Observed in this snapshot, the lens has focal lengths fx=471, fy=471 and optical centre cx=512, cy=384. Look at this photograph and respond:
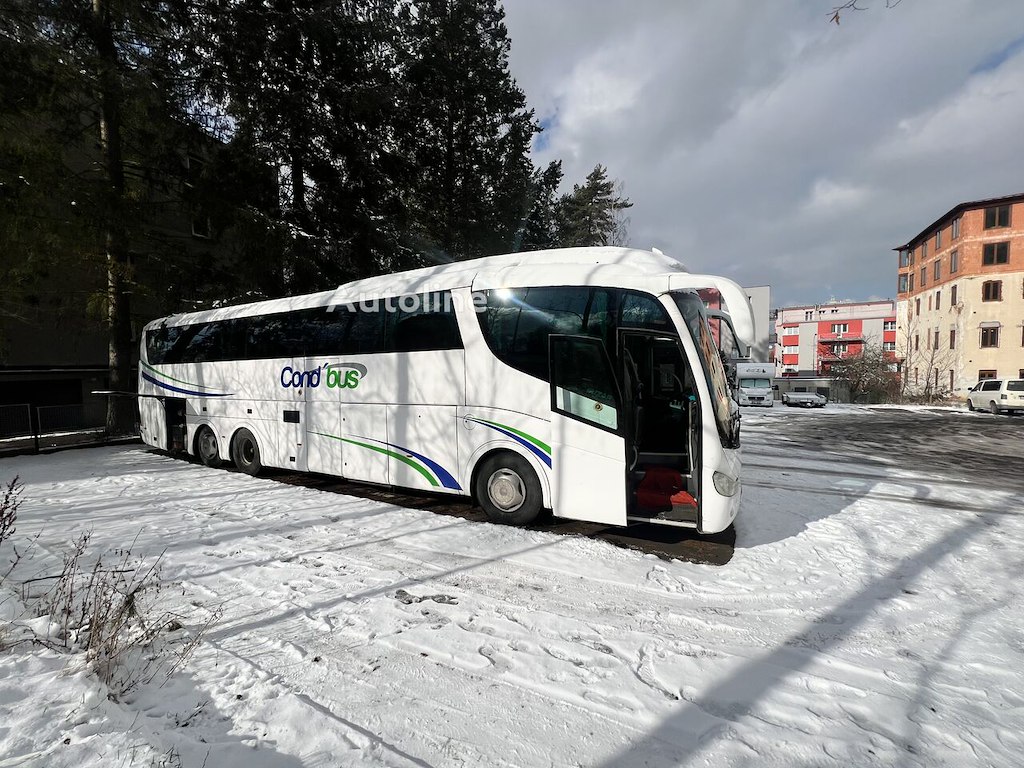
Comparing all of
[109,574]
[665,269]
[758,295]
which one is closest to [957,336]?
[758,295]

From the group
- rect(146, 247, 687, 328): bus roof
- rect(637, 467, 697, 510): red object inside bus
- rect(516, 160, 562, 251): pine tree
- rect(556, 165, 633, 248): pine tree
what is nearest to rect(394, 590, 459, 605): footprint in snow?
rect(637, 467, 697, 510): red object inside bus

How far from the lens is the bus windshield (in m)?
5.14

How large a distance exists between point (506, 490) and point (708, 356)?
2991mm

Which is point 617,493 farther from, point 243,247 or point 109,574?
point 243,247

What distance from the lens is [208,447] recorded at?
10219 mm

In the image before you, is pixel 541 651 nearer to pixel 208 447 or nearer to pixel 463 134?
pixel 208 447

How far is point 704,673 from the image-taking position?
3082 mm

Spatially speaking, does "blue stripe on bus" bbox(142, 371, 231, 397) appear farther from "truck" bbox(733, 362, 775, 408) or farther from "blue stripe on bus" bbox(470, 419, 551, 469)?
"truck" bbox(733, 362, 775, 408)

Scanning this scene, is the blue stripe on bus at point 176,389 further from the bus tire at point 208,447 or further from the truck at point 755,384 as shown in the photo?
the truck at point 755,384

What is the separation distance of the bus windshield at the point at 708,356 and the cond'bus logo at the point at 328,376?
15.7ft

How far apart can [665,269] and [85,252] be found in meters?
13.7

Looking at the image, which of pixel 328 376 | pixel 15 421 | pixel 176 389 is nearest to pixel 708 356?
pixel 328 376

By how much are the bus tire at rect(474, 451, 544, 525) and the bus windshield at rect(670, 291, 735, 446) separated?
228cm
